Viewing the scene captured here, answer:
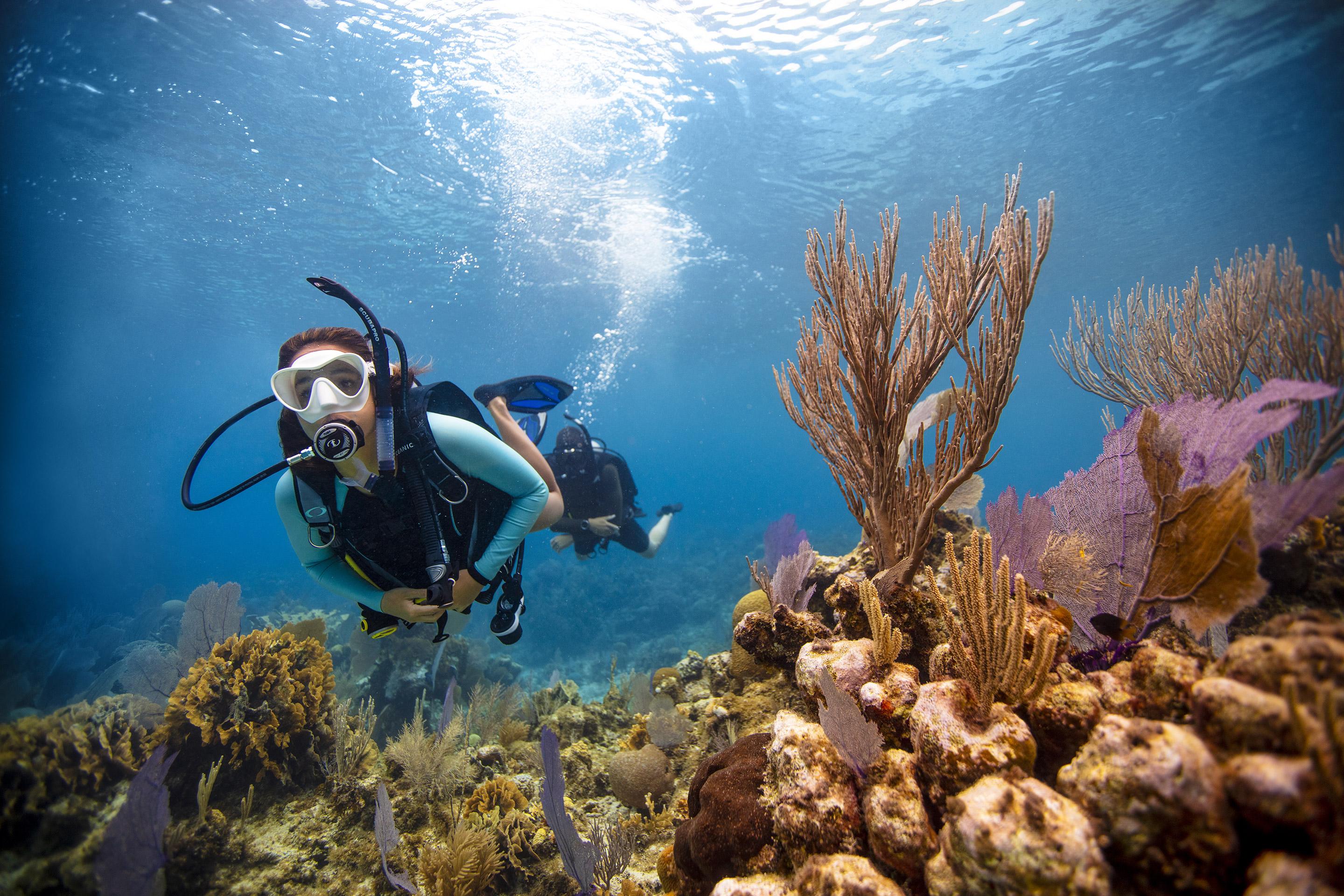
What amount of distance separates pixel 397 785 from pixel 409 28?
575 inches

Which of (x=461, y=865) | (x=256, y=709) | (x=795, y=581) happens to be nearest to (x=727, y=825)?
(x=461, y=865)

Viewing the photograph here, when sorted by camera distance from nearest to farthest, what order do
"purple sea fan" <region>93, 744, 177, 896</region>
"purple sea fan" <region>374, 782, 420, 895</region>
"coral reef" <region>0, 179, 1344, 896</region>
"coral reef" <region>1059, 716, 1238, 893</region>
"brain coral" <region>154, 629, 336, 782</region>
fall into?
"coral reef" <region>1059, 716, 1238, 893</region> → "coral reef" <region>0, 179, 1344, 896</region> → "purple sea fan" <region>93, 744, 177, 896</region> → "purple sea fan" <region>374, 782, 420, 895</region> → "brain coral" <region>154, 629, 336, 782</region>

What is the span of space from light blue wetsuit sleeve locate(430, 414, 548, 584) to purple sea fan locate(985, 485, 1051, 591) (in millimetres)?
3047

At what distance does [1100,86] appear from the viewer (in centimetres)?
1338

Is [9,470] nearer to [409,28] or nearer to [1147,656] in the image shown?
[409,28]

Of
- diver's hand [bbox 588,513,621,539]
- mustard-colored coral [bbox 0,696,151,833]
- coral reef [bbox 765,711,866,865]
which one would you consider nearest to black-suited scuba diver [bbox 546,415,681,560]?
diver's hand [bbox 588,513,621,539]

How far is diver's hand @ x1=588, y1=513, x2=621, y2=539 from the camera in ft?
28.9

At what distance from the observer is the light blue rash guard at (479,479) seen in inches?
123

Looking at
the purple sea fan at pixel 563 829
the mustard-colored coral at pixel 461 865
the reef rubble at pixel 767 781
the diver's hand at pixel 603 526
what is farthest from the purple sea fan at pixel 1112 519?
the diver's hand at pixel 603 526

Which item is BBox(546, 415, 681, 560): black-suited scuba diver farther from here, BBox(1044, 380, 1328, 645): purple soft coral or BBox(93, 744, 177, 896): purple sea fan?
BBox(1044, 380, 1328, 645): purple soft coral

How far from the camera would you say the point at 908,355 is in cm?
310

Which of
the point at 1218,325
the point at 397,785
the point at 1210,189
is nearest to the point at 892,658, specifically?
the point at 397,785

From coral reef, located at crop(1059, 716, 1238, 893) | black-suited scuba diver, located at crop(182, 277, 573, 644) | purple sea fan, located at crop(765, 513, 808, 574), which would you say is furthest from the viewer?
purple sea fan, located at crop(765, 513, 808, 574)

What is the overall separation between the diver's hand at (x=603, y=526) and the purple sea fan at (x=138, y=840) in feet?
20.2
